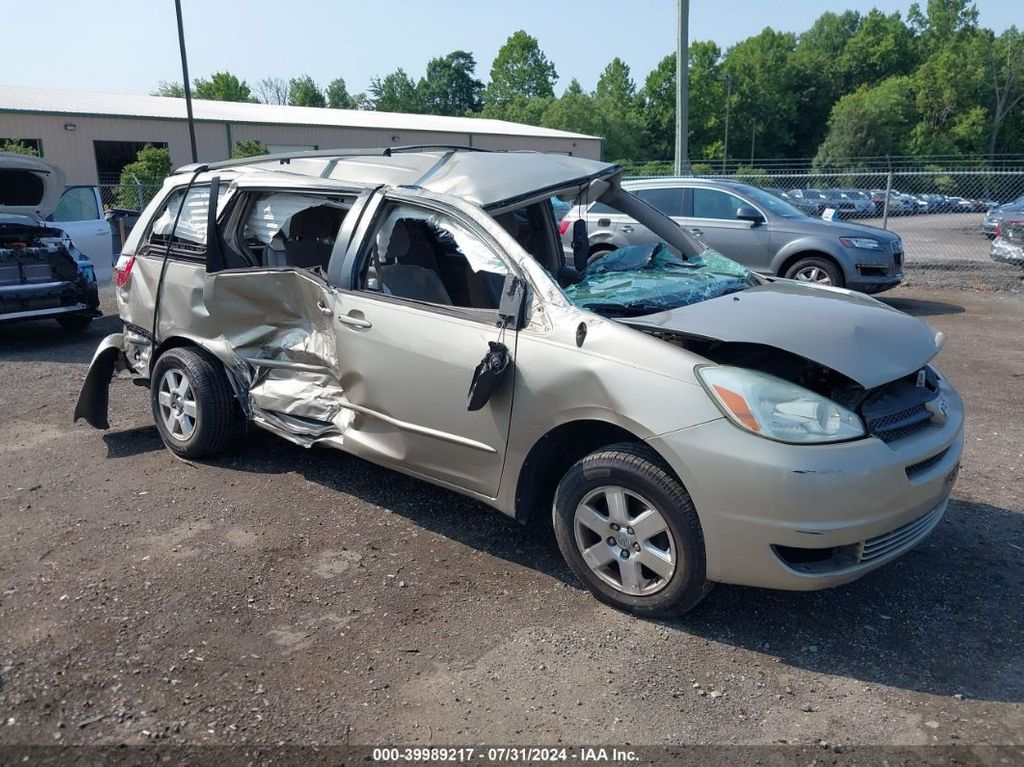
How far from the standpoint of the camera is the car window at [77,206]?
10.6 metres

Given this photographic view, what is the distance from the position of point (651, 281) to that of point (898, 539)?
1647mm

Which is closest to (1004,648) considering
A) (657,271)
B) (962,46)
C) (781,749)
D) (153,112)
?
(781,749)

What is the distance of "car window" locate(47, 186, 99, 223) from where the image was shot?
1064cm

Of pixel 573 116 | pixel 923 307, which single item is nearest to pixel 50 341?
pixel 923 307

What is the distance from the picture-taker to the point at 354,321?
409 cm

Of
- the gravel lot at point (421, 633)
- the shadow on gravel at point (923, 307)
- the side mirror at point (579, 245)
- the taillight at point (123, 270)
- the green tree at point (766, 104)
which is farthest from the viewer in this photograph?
the green tree at point (766, 104)

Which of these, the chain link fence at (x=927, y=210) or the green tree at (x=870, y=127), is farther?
the green tree at (x=870, y=127)

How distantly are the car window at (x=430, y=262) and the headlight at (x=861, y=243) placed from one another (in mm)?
7136

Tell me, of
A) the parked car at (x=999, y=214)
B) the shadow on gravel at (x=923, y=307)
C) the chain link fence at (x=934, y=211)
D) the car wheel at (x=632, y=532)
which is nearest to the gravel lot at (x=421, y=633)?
the car wheel at (x=632, y=532)

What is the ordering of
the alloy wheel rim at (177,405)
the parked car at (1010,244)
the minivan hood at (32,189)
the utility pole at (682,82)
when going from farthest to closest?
the utility pole at (682,82), the parked car at (1010,244), the minivan hood at (32,189), the alloy wheel rim at (177,405)

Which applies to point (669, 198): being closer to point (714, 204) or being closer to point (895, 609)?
point (714, 204)

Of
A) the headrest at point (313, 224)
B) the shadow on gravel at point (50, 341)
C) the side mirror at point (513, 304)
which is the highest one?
the headrest at point (313, 224)

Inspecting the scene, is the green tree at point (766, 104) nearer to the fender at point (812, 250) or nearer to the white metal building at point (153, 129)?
the white metal building at point (153, 129)

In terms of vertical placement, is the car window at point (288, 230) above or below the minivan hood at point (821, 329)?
above
